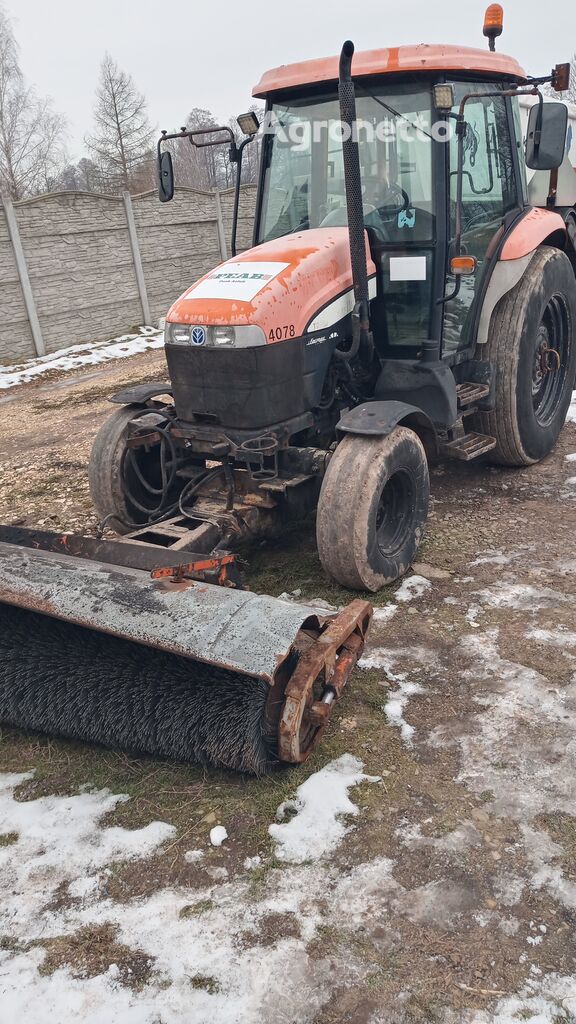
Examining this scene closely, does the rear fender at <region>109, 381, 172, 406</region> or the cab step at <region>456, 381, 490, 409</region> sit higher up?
the rear fender at <region>109, 381, 172, 406</region>

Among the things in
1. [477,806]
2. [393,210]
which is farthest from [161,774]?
[393,210]

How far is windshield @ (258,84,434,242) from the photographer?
12.8 feet

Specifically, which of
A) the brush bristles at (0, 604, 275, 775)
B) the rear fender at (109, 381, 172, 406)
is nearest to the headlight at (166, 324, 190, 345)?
the rear fender at (109, 381, 172, 406)

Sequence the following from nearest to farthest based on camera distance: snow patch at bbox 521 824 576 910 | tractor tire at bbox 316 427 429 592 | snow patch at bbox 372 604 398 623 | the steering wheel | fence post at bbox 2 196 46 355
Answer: snow patch at bbox 521 824 576 910 → tractor tire at bbox 316 427 429 592 → snow patch at bbox 372 604 398 623 → the steering wheel → fence post at bbox 2 196 46 355

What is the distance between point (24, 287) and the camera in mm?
10852

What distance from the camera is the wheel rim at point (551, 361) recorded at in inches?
209

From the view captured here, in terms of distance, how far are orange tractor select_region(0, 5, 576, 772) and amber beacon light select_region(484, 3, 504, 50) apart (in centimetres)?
3

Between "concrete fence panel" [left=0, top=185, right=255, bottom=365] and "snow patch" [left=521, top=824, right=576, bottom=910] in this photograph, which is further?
"concrete fence panel" [left=0, top=185, right=255, bottom=365]

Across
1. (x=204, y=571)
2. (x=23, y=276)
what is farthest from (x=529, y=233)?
(x=23, y=276)

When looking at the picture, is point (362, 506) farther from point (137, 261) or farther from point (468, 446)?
point (137, 261)

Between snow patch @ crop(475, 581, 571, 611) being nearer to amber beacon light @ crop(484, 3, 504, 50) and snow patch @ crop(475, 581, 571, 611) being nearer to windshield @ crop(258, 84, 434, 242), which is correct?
windshield @ crop(258, 84, 434, 242)

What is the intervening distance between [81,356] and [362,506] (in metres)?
9.03

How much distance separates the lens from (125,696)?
110 inches

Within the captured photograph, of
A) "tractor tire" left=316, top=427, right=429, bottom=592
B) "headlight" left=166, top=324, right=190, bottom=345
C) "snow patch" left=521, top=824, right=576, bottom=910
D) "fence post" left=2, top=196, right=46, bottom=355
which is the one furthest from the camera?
"fence post" left=2, top=196, right=46, bottom=355
